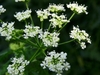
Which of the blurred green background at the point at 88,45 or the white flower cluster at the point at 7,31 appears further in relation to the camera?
the blurred green background at the point at 88,45

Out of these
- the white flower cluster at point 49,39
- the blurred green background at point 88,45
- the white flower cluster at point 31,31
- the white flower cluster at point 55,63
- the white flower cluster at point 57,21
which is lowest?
the white flower cluster at point 55,63

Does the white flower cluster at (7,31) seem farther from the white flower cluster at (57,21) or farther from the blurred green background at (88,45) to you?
the blurred green background at (88,45)

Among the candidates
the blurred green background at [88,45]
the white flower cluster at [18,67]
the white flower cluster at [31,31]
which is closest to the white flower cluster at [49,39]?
the white flower cluster at [31,31]

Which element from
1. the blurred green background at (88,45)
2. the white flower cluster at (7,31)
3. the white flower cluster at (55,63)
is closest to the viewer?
the white flower cluster at (55,63)

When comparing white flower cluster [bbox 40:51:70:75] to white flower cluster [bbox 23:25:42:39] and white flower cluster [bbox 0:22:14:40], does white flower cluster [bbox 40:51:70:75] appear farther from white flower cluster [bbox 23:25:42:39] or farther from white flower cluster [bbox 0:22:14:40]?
white flower cluster [bbox 0:22:14:40]

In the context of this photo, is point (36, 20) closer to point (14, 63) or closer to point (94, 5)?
point (94, 5)

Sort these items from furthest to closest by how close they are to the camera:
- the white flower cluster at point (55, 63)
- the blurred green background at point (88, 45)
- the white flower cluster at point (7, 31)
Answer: the blurred green background at point (88, 45)
the white flower cluster at point (7, 31)
the white flower cluster at point (55, 63)

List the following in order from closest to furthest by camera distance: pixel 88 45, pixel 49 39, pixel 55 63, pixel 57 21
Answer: pixel 55 63
pixel 49 39
pixel 57 21
pixel 88 45

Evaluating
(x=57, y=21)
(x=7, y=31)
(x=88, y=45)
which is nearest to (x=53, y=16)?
(x=57, y=21)

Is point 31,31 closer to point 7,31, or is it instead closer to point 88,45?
point 7,31
